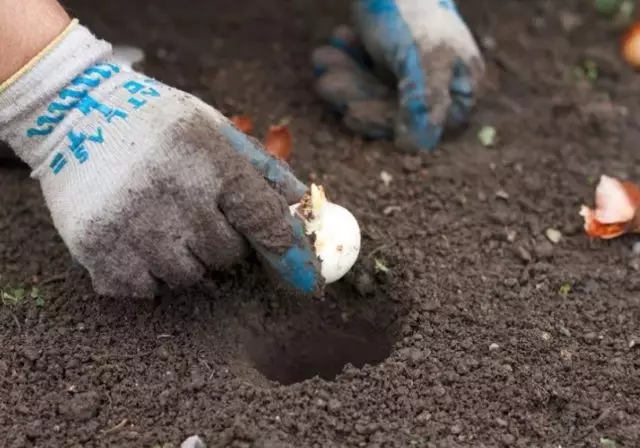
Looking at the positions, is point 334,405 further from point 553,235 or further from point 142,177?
point 553,235

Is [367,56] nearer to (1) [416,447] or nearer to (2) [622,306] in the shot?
(2) [622,306]

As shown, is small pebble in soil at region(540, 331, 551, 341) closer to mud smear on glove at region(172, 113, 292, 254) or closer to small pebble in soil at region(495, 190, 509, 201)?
small pebble in soil at region(495, 190, 509, 201)

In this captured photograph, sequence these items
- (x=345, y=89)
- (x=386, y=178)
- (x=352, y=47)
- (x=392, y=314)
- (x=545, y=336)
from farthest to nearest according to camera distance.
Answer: (x=352, y=47), (x=345, y=89), (x=386, y=178), (x=392, y=314), (x=545, y=336)

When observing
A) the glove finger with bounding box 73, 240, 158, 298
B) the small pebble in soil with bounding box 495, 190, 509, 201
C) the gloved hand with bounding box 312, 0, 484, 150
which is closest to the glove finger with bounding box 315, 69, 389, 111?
the gloved hand with bounding box 312, 0, 484, 150

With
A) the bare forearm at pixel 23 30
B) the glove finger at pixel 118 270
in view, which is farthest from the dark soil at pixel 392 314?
the bare forearm at pixel 23 30

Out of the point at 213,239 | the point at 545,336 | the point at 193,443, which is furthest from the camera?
the point at 545,336

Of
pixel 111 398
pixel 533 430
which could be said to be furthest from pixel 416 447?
pixel 111 398

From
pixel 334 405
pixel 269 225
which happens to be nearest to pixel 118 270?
pixel 269 225
